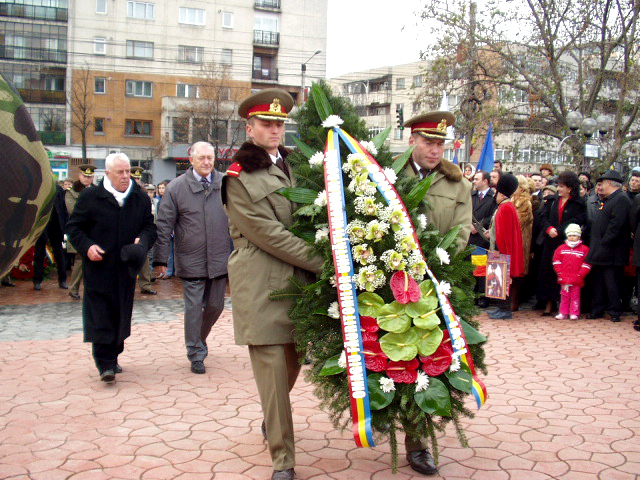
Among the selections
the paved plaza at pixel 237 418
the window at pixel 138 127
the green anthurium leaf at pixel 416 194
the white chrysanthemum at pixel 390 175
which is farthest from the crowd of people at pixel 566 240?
the window at pixel 138 127

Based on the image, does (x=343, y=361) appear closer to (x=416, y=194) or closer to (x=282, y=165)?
(x=416, y=194)

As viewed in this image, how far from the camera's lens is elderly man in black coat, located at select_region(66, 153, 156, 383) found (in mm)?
6316

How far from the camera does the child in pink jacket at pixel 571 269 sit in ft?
33.0

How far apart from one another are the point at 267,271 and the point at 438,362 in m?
1.13

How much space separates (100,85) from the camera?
4962 cm

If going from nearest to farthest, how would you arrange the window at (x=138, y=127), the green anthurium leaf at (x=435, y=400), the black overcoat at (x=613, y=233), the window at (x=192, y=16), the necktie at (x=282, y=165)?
1. the green anthurium leaf at (x=435, y=400)
2. the necktie at (x=282, y=165)
3. the black overcoat at (x=613, y=233)
4. the window at (x=138, y=127)
5. the window at (x=192, y=16)

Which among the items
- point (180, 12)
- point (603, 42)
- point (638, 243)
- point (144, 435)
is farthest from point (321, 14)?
point (144, 435)

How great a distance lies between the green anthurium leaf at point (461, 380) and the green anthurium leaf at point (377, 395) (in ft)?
1.09

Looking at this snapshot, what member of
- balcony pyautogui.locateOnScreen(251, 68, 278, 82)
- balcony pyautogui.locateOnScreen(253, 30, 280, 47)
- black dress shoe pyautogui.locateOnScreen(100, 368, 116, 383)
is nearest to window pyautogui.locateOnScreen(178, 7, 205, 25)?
balcony pyautogui.locateOnScreen(253, 30, 280, 47)

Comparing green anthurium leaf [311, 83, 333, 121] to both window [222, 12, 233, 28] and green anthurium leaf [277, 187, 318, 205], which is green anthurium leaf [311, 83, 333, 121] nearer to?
green anthurium leaf [277, 187, 318, 205]

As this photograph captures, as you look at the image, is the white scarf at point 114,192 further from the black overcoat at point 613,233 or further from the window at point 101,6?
the window at point 101,6

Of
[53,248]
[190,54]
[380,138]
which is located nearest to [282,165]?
[380,138]

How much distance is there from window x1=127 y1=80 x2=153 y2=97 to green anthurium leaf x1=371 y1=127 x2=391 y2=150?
48.8 m

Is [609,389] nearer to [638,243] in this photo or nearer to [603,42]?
[638,243]
